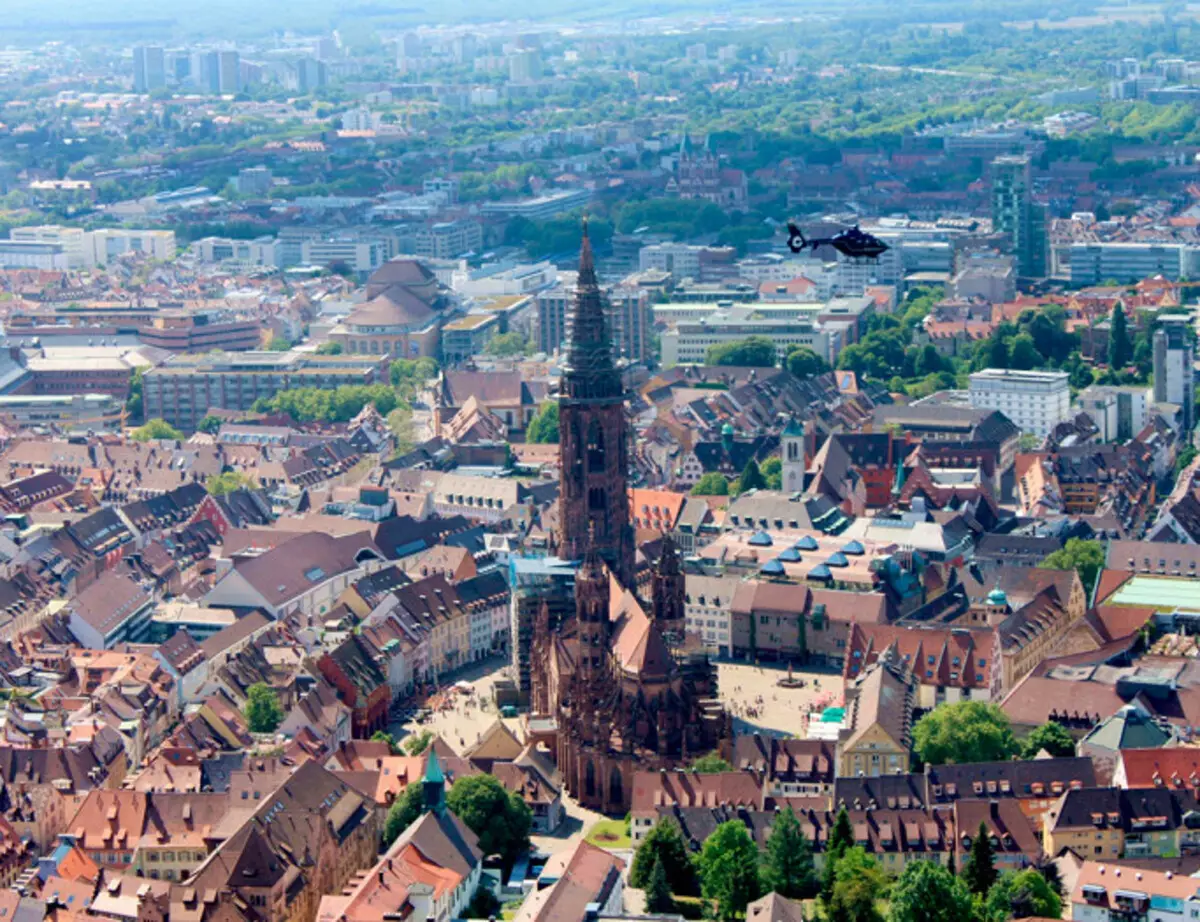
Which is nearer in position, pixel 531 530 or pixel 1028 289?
pixel 531 530

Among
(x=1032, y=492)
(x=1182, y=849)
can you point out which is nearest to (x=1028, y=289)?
(x=1032, y=492)

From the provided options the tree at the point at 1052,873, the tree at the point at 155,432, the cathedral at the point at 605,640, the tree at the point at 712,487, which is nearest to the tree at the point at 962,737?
the cathedral at the point at 605,640

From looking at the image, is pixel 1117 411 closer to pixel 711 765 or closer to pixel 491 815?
pixel 711 765

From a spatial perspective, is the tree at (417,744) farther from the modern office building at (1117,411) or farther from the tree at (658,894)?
the modern office building at (1117,411)

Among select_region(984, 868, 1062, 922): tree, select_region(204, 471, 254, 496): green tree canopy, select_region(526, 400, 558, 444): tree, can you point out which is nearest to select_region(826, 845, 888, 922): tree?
select_region(984, 868, 1062, 922): tree

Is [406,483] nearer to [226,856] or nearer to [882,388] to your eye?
[882,388]

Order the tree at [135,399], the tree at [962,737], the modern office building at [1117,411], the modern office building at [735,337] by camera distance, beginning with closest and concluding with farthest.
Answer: the tree at [962,737] → the modern office building at [1117,411] → the tree at [135,399] → the modern office building at [735,337]
